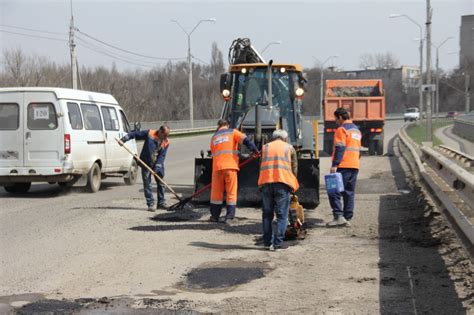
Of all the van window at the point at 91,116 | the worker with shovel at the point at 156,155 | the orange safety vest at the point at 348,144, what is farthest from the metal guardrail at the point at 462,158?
the van window at the point at 91,116

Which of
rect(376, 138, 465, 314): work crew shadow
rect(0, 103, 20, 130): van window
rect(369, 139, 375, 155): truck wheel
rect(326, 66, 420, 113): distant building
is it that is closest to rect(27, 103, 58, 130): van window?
rect(0, 103, 20, 130): van window

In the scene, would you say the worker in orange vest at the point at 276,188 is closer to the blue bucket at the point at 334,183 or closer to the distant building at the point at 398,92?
the blue bucket at the point at 334,183

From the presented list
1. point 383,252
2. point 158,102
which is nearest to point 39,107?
point 383,252

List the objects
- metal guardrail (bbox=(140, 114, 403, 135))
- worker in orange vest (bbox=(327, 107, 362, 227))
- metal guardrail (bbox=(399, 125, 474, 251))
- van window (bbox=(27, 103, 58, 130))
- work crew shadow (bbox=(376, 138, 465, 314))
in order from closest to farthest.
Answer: work crew shadow (bbox=(376, 138, 465, 314)), metal guardrail (bbox=(399, 125, 474, 251)), worker in orange vest (bbox=(327, 107, 362, 227)), van window (bbox=(27, 103, 58, 130)), metal guardrail (bbox=(140, 114, 403, 135))

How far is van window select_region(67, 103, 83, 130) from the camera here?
13153 millimetres

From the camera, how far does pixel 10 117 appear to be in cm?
1296

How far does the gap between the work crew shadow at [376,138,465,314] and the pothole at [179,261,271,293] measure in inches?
52.7

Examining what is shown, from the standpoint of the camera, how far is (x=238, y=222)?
10086mm

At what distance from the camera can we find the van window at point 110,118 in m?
14.9

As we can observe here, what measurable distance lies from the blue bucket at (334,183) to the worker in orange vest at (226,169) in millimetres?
1282

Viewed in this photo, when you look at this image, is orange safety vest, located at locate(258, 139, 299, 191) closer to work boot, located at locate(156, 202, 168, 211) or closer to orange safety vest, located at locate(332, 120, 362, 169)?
orange safety vest, located at locate(332, 120, 362, 169)

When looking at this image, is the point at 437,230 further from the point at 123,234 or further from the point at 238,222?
the point at 123,234

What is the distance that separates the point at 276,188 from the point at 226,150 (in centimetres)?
204

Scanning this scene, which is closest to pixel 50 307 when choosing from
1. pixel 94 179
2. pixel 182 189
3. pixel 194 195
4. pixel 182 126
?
pixel 194 195
